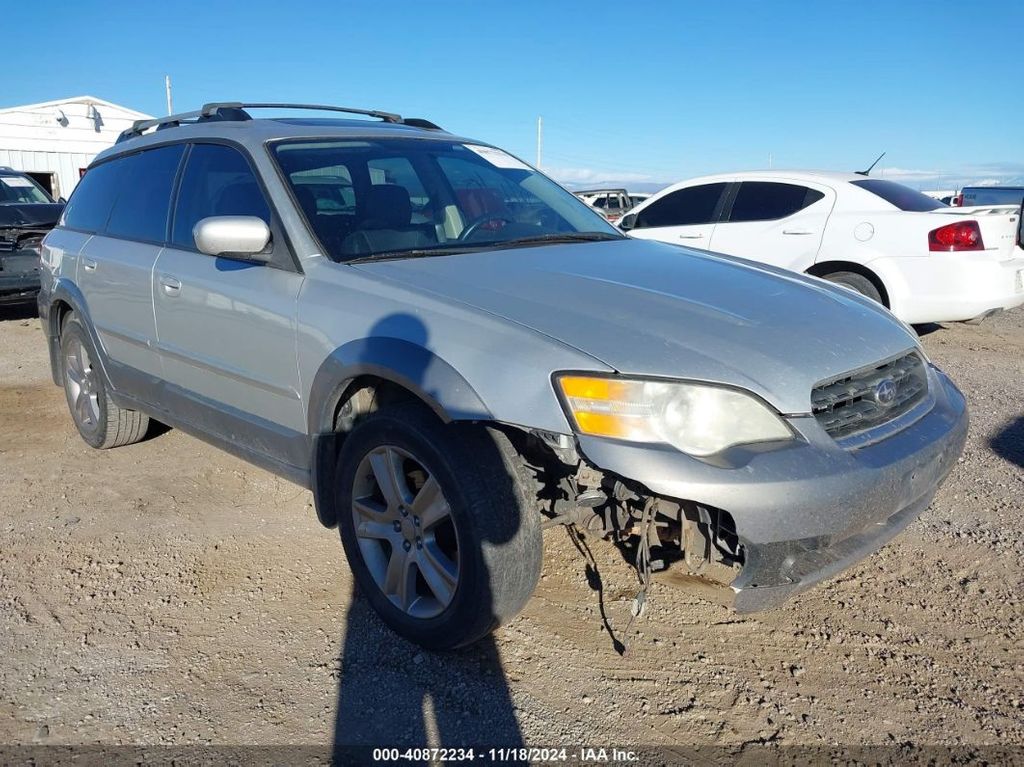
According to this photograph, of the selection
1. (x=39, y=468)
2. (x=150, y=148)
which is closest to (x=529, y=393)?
(x=150, y=148)

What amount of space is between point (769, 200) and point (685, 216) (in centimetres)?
83

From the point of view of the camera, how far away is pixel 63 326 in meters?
4.71

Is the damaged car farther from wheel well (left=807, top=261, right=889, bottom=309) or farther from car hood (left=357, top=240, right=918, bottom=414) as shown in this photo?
wheel well (left=807, top=261, right=889, bottom=309)

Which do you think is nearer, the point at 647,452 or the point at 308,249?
the point at 647,452

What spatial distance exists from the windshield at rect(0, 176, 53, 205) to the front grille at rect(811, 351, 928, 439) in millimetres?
9990

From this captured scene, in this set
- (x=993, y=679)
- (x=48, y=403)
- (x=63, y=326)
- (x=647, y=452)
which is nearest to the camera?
(x=647, y=452)

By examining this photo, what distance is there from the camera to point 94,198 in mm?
4477

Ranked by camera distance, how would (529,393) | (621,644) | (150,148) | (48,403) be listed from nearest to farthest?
1. (529,393)
2. (621,644)
3. (150,148)
4. (48,403)

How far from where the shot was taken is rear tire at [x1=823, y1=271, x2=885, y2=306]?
6637mm

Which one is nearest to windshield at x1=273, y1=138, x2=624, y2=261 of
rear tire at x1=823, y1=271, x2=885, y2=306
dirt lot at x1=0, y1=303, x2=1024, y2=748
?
dirt lot at x1=0, y1=303, x2=1024, y2=748

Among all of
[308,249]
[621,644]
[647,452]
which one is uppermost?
[308,249]

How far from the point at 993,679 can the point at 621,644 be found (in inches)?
45.1

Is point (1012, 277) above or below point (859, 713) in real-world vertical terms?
above

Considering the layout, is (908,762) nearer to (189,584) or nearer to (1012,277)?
(189,584)
